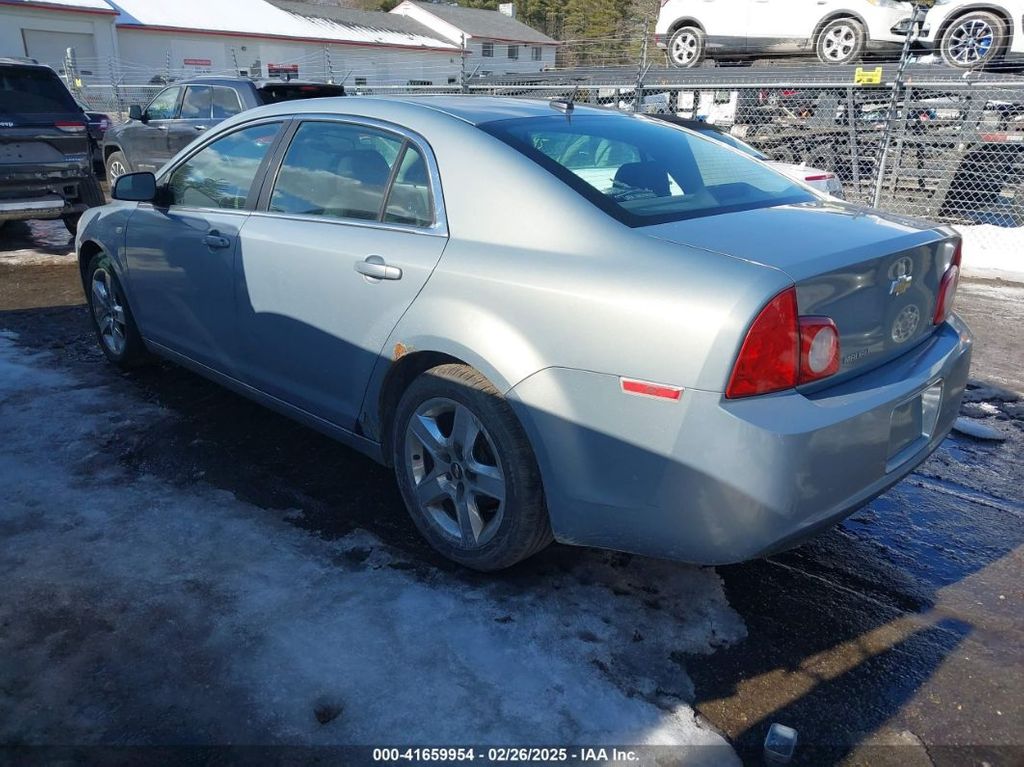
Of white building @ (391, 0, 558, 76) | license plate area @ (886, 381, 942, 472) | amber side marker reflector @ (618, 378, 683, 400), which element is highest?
white building @ (391, 0, 558, 76)

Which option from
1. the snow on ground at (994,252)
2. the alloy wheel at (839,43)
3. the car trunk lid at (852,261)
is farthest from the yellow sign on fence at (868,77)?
the car trunk lid at (852,261)

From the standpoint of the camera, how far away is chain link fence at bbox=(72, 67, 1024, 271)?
9727 millimetres

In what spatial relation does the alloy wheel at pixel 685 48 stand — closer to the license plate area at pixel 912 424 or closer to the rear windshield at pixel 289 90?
the rear windshield at pixel 289 90

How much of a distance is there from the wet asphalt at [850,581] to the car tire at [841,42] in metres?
9.20

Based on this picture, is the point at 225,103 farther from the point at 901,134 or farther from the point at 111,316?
the point at 901,134

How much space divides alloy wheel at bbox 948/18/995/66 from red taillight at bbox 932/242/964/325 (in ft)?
33.5

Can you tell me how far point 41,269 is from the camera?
8.06 meters

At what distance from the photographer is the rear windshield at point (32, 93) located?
28.1 feet

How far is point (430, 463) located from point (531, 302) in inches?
34.1

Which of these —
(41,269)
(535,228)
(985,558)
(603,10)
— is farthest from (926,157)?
(603,10)

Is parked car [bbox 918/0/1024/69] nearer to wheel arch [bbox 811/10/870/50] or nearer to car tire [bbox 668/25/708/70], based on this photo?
wheel arch [bbox 811/10/870/50]

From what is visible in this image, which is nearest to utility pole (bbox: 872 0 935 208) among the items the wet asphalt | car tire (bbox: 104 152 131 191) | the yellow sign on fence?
the yellow sign on fence

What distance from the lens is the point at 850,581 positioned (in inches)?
118

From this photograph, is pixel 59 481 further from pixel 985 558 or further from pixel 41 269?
pixel 41 269
